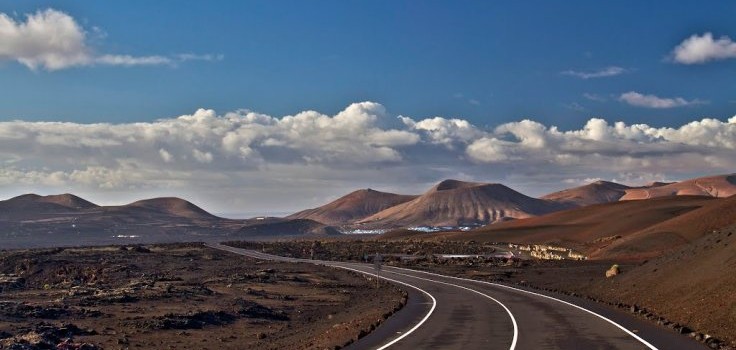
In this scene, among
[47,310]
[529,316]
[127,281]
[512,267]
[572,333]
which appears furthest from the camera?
[512,267]

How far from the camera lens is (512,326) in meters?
28.2

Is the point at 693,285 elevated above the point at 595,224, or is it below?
below

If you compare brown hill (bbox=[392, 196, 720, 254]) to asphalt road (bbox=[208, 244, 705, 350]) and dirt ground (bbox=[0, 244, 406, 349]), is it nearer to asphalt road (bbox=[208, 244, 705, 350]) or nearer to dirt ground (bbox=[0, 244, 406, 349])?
dirt ground (bbox=[0, 244, 406, 349])

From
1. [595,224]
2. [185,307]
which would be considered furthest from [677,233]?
[595,224]

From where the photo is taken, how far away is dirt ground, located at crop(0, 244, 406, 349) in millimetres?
28520

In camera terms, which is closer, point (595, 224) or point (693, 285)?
point (693, 285)

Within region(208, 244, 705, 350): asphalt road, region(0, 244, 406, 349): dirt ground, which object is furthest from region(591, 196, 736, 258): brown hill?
region(208, 244, 705, 350): asphalt road

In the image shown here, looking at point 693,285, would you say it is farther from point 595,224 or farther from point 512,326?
point 595,224

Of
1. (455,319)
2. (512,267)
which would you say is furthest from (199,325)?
(512,267)

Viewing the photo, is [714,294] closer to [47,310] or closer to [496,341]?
[496,341]

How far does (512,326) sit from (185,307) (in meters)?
17.8

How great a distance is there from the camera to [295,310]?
4072cm

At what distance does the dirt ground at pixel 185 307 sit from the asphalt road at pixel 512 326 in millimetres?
1481

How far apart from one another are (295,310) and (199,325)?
27.7 ft
